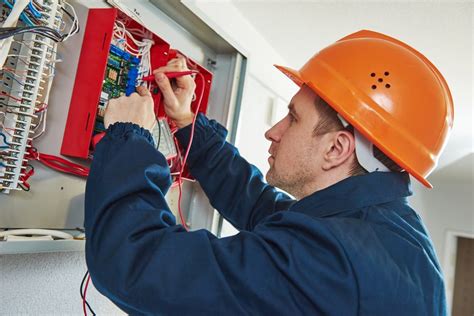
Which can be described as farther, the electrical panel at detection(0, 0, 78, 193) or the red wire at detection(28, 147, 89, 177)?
the red wire at detection(28, 147, 89, 177)

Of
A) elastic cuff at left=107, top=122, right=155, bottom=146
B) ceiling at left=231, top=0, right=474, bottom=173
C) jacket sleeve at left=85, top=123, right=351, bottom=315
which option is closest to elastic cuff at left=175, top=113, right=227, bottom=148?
elastic cuff at left=107, top=122, right=155, bottom=146

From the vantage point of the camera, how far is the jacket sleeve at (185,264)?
642mm

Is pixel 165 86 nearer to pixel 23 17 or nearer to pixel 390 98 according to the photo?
pixel 23 17

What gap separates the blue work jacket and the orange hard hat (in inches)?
7.7

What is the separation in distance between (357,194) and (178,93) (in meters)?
0.60

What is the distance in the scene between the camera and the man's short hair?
899 millimetres

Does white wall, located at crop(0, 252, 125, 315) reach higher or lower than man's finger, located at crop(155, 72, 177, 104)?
lower

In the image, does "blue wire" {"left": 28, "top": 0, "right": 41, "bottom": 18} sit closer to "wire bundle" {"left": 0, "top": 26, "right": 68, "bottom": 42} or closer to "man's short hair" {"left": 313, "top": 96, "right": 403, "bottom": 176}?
"wire bundle" {"left": 0, "top": 26, "right": 68, "bottom": 42}

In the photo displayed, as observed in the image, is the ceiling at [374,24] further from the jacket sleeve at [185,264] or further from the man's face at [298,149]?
the jacket sleeve at [185,264]

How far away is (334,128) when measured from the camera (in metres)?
0.92

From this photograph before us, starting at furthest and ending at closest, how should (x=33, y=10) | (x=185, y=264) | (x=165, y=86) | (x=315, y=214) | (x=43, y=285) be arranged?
(x=165, y=86) < (x=43, y=285) < (x=315, y=214) < (x=33, y=10) < (x=185, y=264)

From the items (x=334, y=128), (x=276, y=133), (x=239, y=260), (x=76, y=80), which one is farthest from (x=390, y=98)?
(x=76, y=80)

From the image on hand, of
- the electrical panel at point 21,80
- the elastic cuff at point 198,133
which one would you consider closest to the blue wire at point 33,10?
the electrical panel at point 21,80

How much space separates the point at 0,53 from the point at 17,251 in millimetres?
361
